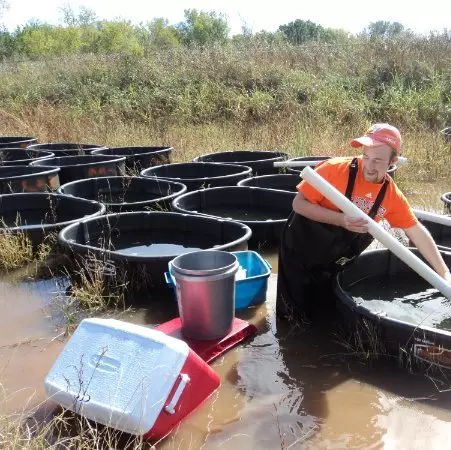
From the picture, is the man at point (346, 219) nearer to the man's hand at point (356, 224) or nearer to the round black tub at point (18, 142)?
the man's hand at point (356, 224)

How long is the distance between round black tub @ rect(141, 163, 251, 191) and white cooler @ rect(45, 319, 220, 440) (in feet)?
12.3

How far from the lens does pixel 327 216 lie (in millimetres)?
2734

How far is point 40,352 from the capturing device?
3.10 m

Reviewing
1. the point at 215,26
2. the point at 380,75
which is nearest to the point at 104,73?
the point at 380,75

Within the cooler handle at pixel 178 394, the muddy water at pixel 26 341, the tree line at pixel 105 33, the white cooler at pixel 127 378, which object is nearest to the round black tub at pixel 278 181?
the muddy water at pixel 26 341

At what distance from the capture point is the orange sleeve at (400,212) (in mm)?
2795

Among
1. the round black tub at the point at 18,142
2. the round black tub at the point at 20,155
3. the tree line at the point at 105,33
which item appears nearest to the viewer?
the round black tub at the point at 20,155

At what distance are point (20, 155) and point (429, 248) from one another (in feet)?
22.7

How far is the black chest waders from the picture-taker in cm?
290

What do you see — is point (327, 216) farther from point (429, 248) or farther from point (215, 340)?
point (215, 340)

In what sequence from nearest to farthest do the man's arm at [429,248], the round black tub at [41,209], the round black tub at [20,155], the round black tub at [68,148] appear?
the man's arm at [429,248] < the round black tub at [41,209] < the round black tub at [20,155] < the round black tub at [68,148]

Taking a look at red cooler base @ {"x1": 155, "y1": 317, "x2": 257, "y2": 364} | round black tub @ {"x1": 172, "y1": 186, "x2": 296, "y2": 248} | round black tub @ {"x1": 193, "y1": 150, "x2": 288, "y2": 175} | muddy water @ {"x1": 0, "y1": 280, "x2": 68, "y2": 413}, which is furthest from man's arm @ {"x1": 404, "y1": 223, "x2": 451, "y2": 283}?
round black tub @ {"x1": 193, "y1": 150, "x2": 288, "y2": 175}

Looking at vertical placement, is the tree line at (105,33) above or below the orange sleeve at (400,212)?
above

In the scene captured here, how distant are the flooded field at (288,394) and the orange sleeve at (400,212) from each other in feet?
2.50
